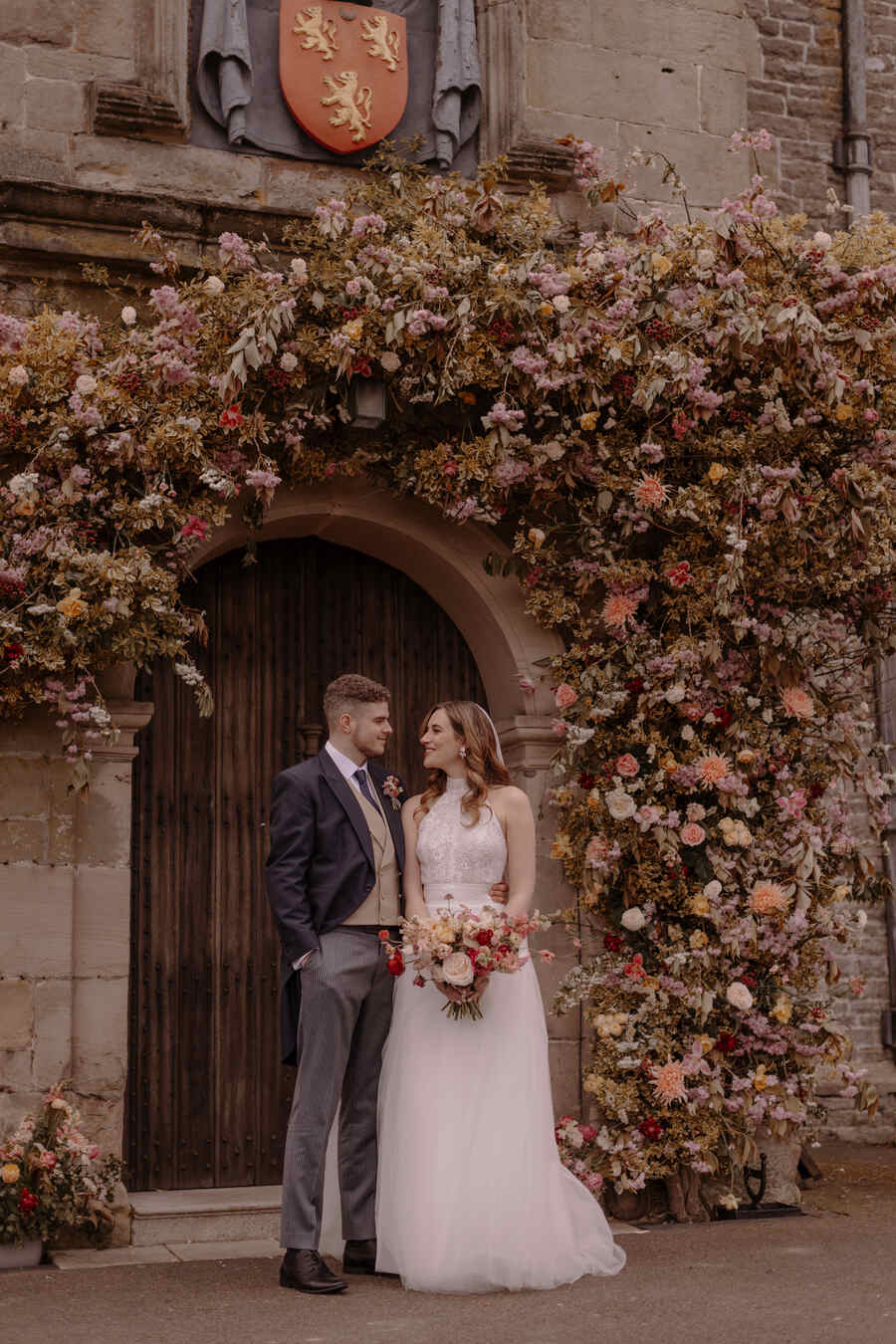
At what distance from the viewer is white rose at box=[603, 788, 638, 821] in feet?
22.0

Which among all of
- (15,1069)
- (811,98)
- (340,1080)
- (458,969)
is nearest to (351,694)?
(458,969)

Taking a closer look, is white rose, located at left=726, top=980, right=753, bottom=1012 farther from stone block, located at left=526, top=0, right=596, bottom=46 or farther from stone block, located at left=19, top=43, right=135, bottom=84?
stone block, located at left=19, top=43, right=135, bottom=84

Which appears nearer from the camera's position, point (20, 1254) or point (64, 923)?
point (20, 1254)

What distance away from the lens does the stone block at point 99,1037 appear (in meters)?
6.19

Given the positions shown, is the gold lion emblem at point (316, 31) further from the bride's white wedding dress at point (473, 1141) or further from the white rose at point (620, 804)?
the bride's white wedding dress at point (473, 1141)

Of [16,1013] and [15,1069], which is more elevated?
[16,1013]

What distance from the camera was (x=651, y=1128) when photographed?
258 inches

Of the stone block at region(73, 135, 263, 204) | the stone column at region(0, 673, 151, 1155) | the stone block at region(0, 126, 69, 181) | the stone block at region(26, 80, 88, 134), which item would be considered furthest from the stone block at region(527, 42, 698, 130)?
the stone column at region(0, 673, 151, 1155)

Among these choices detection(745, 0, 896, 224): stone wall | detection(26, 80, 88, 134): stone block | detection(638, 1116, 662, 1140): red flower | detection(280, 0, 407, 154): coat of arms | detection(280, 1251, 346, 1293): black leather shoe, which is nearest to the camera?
detection(280, 1251, 346, 1293): black leather shoe

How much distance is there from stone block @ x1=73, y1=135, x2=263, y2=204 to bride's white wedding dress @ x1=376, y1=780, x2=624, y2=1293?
3031 millimetres

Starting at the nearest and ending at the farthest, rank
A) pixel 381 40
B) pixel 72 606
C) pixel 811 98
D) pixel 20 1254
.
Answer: pixel 20 1254 → pixel 72 606 → pixel 381 40 → pixel 811 98

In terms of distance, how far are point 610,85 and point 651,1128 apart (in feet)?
15.5

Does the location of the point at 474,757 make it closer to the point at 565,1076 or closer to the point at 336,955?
the point at 336,955

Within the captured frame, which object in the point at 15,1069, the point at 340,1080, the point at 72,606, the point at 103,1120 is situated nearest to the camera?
the point at 340,1080
